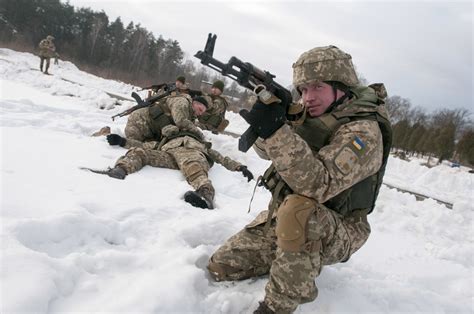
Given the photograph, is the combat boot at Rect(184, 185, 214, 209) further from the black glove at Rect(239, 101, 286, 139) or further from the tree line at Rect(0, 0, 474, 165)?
the tree line at Rect(0, 0, 474, 165)

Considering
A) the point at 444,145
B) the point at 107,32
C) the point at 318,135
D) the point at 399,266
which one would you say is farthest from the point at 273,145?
the point at 107,32

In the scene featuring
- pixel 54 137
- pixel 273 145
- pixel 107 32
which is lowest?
pixel 54 137

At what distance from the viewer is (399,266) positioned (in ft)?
11.8

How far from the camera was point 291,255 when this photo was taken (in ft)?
6.93

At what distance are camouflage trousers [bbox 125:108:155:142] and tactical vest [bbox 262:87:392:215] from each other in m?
4.27

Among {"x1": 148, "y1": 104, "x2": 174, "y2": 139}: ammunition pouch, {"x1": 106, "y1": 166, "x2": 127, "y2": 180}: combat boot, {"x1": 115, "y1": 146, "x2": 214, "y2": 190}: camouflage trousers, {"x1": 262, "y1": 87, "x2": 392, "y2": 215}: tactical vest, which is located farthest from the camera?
{"x1": 148, "y1": 104, "x2": 174, "y2": 139}: ammunition pouch

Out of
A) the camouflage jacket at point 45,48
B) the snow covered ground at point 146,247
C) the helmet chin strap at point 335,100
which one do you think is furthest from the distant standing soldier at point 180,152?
the camouflage jacket at point 45,48

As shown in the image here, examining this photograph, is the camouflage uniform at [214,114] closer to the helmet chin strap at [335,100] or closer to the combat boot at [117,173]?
the combat boot at [117,173]

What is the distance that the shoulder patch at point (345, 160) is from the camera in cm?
201

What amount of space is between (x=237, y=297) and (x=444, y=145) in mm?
35784

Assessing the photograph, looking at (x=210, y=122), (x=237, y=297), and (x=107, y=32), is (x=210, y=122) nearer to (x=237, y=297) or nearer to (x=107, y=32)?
(x=237, y=297)

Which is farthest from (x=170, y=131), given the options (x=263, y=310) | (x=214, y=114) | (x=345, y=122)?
(x=214, y=114)

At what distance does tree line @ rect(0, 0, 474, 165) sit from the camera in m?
34.6

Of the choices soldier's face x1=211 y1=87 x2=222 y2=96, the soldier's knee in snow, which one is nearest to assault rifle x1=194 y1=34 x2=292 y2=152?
the soldier's knee in snow
